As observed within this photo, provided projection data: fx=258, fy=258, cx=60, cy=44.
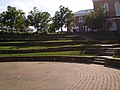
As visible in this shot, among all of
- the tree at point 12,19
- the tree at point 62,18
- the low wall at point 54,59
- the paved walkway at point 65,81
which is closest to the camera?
the paved walkway at point 65,81

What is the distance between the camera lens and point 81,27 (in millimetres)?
73250

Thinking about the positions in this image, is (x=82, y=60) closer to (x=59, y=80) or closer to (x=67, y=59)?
(x=67, y=59)

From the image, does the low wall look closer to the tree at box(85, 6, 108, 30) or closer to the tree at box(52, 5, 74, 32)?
the tree at box(85, 6, 108, 30)

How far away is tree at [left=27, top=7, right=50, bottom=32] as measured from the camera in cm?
5378

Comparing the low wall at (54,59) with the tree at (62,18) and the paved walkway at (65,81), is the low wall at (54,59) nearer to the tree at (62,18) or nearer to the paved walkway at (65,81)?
the paved walkway at (65,81)

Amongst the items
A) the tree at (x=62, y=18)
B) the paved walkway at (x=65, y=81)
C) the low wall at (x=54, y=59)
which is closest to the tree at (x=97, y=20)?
the tree at (x=62, y=18)

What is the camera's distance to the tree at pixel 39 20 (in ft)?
176

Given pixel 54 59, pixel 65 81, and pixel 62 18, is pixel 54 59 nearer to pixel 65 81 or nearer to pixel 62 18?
pixel 65 81

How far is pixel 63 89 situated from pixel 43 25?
44.3m

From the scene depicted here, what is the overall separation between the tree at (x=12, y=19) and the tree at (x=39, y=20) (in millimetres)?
2085

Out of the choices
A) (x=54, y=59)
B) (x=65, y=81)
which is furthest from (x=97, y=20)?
(x=65, y=81)

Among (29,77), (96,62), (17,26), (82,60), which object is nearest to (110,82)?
(29,77)

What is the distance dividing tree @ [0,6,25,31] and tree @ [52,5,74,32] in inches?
319

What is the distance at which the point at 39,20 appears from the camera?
178 feet
